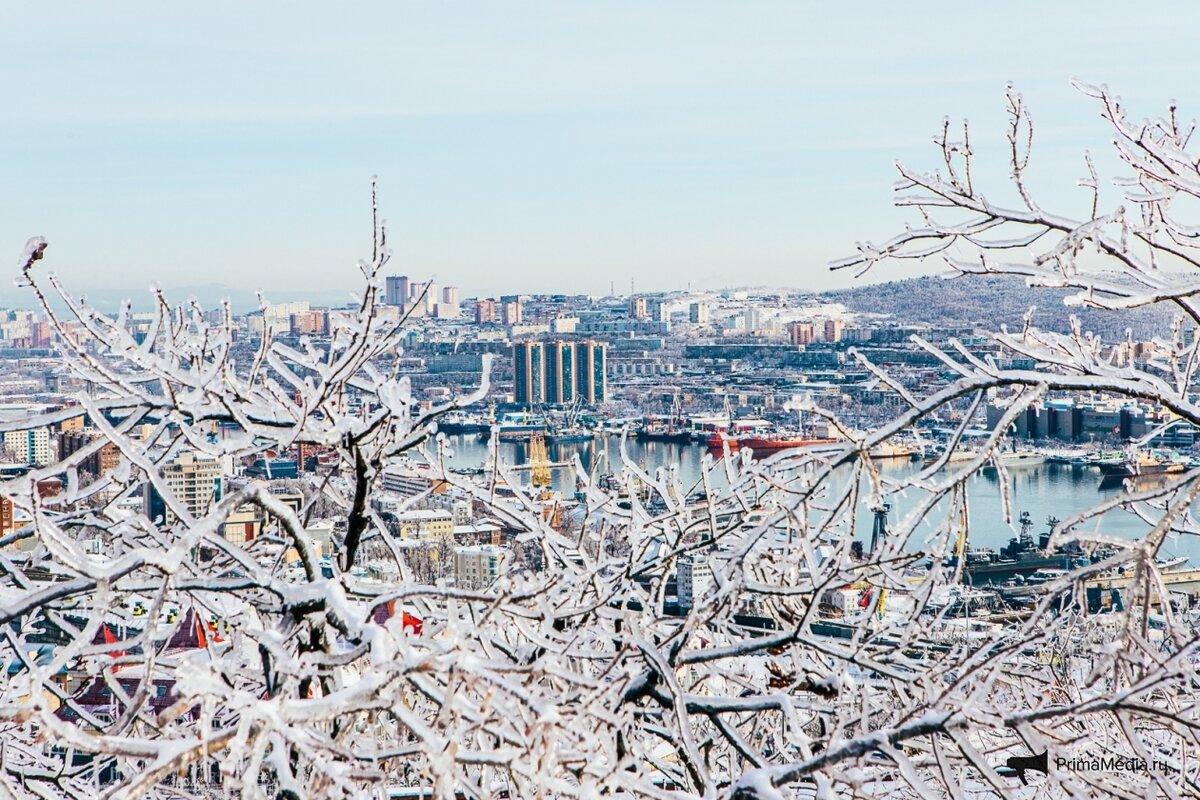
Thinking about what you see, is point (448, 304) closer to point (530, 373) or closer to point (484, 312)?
point (484, 312)

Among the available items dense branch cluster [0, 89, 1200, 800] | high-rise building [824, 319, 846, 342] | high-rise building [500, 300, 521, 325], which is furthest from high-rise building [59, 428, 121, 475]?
high-rise building [500, 300, 521, 325]

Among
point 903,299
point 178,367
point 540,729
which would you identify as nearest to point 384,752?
point 540,729

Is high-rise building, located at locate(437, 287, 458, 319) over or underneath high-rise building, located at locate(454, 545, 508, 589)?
over

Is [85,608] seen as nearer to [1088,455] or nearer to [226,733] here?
[226,733]

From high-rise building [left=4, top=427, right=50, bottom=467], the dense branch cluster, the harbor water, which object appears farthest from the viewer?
high-rise building [left=4, top=427, right=50, bottom=467]

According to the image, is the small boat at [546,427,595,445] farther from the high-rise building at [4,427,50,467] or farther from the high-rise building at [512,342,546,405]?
the high-rise building at [4,427,50,467]

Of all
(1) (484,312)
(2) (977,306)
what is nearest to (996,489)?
(2) (977,306)
